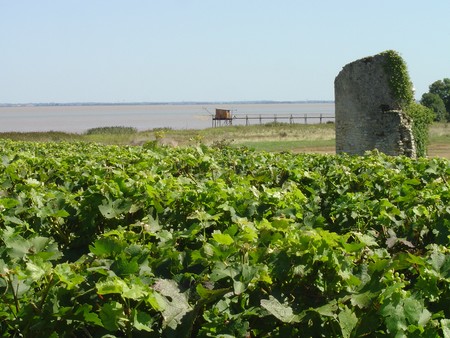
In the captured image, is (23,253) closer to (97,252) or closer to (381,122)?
(97,252)

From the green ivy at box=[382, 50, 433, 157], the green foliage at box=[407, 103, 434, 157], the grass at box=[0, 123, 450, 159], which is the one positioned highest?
the green ivy at box=[382, 50, 433, 157]

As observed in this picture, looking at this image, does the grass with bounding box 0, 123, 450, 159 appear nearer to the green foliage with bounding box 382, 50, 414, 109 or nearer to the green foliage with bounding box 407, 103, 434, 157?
the green foliage with bounding box 407, 103, 434, 157

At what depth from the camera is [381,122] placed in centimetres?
2244

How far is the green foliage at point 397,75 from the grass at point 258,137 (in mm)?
8560

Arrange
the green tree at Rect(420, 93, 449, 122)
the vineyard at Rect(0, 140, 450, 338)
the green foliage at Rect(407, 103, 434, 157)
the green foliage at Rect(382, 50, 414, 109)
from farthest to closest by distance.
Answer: the green tree at Rect(420, 93, 449, 122), the green foliage at Rect(407, 103, 434, 157), the green foliage at Rect(382, 50, 414, 109), the vineyard at Rect(0, 140, 450, 338)

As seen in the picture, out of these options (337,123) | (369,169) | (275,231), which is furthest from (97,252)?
(337,123)

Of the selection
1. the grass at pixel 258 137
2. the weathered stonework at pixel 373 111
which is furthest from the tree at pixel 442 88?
the weathered stonework at pixel 373 111

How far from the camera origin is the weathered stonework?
2211cm

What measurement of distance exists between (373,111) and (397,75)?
1.47 meters

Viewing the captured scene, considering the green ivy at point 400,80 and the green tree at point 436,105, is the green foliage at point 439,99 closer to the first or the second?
the green tree at point 436,105

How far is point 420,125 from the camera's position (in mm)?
24938

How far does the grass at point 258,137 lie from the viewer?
35094 millimetres

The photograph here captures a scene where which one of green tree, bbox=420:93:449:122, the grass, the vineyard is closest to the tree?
green tree, bbox=420:93:449:122

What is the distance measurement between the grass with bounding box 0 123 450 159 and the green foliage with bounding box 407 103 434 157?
5.03 meters
